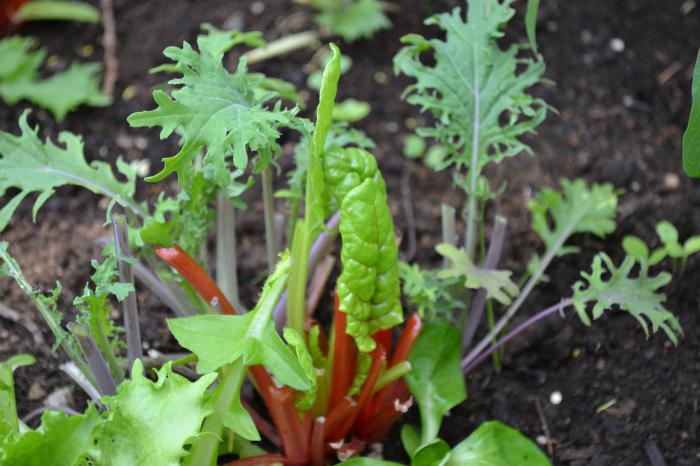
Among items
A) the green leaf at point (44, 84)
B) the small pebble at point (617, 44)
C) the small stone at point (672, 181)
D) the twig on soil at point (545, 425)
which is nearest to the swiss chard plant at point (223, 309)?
the twig on soil at point (545, 425)

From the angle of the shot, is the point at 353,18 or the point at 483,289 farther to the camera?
the point at 353,18

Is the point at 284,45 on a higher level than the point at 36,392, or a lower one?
higher

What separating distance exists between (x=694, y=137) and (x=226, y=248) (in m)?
0.82

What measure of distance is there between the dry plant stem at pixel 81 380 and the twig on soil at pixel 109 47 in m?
0.94

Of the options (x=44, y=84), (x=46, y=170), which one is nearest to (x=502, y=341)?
(x=46, y=170)

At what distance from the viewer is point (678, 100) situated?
7.13 ft

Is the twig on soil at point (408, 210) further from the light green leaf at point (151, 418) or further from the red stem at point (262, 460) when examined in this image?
the light green leaf at point (151, 418)

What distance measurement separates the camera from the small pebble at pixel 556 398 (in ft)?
5.33

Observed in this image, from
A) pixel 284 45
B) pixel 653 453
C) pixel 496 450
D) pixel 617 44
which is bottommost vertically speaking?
pixel 653 453

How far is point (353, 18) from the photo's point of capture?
2271 millimetres

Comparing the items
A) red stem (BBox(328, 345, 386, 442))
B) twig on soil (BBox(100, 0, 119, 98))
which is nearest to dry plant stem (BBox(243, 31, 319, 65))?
twig on soil (BBox(100, 0, 119, 98))

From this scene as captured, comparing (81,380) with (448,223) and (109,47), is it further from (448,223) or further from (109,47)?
(109,47)

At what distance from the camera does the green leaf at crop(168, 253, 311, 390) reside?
1186 millimetres

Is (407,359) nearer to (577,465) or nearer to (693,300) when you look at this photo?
(577,465)
